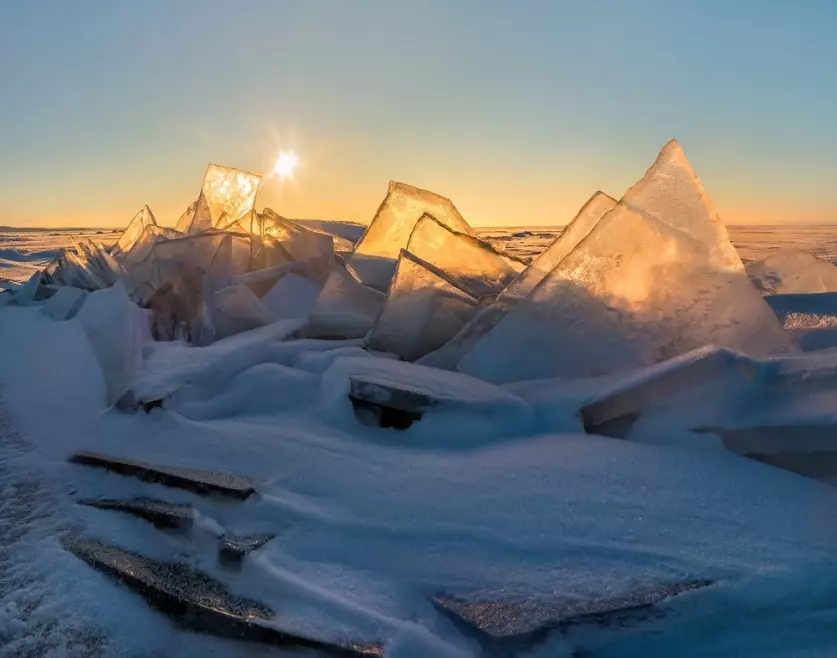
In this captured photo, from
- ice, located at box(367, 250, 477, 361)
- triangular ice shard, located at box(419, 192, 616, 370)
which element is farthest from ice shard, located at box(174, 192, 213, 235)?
triangular ice shard, located at box(419, 192, 616, 370)

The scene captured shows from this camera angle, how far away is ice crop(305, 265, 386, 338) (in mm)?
2488

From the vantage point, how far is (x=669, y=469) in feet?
4.09

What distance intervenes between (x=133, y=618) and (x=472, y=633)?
0.50 metres

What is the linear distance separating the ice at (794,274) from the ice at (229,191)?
3.16 m

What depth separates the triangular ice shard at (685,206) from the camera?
179 centimetres

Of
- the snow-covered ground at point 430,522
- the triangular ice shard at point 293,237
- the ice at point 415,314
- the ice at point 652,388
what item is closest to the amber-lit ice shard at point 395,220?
the triangular ice shard at point 293,237

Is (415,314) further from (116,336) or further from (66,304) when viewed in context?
(66,304)

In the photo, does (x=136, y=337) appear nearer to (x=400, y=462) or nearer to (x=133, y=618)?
(x=400, y=462)

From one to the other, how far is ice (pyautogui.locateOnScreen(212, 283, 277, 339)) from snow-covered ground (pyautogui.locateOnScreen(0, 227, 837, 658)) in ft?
2.83

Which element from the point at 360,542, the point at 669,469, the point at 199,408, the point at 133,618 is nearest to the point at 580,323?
the point at 669,469

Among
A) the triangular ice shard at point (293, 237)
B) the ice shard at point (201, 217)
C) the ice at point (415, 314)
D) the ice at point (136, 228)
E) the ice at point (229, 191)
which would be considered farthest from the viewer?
the ice at point (136, 228)

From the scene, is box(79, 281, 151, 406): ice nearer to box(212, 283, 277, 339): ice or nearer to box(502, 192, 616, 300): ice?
box(212, 283, 277, 339): ice

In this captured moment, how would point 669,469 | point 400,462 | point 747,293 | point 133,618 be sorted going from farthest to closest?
1. point 747,293
2. point 400,462
3. point 669,469
4. point 133,618

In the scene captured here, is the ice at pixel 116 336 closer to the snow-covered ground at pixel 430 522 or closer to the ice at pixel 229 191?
the snow-covered ground at pixel 430 522
